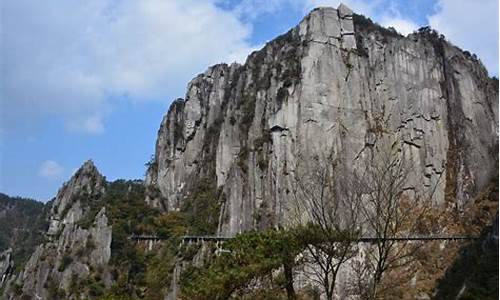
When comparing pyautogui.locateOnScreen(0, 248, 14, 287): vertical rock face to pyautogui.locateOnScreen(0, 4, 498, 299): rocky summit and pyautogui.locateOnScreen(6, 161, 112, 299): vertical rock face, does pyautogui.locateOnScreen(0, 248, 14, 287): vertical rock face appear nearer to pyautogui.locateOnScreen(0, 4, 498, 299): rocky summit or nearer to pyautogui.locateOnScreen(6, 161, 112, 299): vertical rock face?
pyautogui.locateOnScreen(0, 4, 498, 299): rocky summit

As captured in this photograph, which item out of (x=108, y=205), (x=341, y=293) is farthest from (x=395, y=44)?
(x=108, y=205)

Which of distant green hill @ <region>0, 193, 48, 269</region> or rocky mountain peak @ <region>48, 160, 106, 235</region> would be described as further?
distant green hill @ <region>0, 193, 48, 269</region>

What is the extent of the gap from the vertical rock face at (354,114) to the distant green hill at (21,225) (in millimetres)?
31742

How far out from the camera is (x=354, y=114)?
64.9 meters

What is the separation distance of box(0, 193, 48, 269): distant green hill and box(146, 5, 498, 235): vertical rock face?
31.7 m

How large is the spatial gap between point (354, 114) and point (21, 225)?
3010 inches

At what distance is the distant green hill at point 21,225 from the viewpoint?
8865cm

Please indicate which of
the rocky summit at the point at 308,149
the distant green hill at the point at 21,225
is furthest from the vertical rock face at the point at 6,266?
the rocky summit at the point at 308,149

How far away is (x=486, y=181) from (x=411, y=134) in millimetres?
9130

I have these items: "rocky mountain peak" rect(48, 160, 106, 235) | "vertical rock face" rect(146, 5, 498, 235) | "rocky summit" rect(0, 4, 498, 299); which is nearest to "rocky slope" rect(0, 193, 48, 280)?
"rocky mountain peak" rect(48, 160, 106, 235)

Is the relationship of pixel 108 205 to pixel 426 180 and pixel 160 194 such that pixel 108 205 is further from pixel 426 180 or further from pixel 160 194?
pixel 426 180

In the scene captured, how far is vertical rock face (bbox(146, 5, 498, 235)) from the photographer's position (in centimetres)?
6338

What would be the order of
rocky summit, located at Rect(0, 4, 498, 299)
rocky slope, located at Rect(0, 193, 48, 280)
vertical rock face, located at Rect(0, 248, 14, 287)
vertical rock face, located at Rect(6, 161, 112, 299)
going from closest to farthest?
rocky summit, located at Rect(0, 4, 498, 299)
vertical rock face, located at Rect(6, 161, 112, 299)
vertical rock face, located at Rect(0, 248, 14, 287)
rocky slope, located at Rect(0, 193, 48, 280)

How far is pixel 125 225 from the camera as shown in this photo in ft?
230
